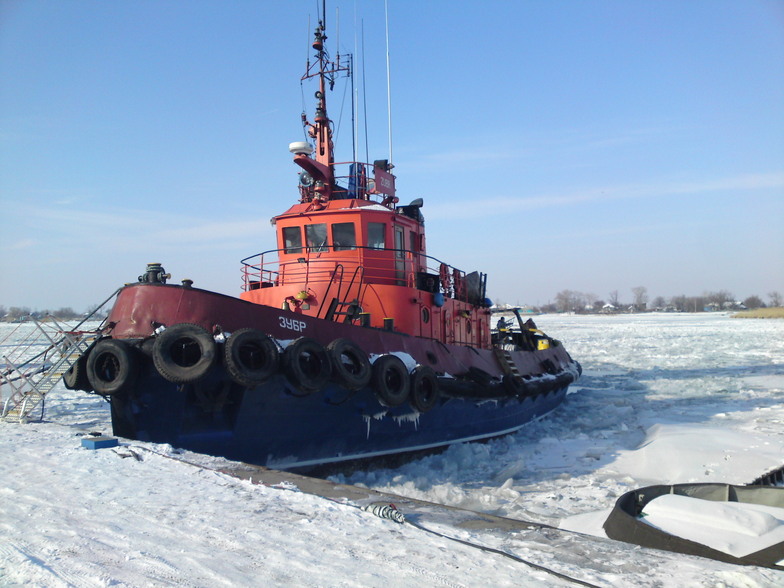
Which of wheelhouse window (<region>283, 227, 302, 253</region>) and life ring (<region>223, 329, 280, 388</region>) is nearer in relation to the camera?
life ring (<region>223, 329, 280, 388</region>)

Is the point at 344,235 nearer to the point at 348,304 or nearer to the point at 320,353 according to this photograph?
the point at 348,304

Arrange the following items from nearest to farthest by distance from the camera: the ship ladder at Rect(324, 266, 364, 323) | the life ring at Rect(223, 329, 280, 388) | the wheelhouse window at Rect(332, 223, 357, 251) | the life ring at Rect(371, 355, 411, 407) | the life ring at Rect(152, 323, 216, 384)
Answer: the life ring at Rect(152, 323, 216, 384) → the life ring at Rect(223, 329, 280, 388) → the life ring at Rect(371, 355, 411, 407) → the ship ladder at Rect(324, 266, 364, 323) → the wheelhouse window at Rect(332, 223, 357, 251)

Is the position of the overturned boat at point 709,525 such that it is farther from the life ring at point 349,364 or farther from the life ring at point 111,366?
the life ring at point 111,366

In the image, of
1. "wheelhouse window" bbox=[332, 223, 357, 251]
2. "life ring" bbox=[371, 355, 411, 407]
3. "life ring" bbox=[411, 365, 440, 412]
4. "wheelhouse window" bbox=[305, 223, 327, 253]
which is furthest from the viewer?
"wheelhouse window" bbox=[305, 223, 327, 253]

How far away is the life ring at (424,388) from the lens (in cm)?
719

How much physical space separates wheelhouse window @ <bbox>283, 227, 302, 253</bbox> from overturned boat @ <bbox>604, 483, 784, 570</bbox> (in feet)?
19.8

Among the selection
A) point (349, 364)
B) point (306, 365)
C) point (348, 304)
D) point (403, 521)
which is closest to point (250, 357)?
point (306, 365)

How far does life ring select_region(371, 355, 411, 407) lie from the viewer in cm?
669

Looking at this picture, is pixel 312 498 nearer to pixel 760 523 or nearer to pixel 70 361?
pixel 760 523

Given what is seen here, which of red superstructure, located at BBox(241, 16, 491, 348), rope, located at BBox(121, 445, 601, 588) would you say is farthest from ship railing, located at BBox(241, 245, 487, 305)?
rope, located at BBox(121, 445, 601, 588)

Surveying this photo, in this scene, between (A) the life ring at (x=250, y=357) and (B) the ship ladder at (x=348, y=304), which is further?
(B) the ship ladder at (x=348, y=304)

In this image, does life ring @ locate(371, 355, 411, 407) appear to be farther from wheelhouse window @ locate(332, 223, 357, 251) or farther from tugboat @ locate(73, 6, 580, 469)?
wheelhouse window @ locate(332, 223, 357, 251)

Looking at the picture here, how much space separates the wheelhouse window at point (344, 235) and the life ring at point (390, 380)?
2.22 metres

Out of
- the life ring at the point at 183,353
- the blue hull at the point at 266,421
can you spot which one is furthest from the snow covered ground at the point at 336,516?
the life ring at the point at 183,353
